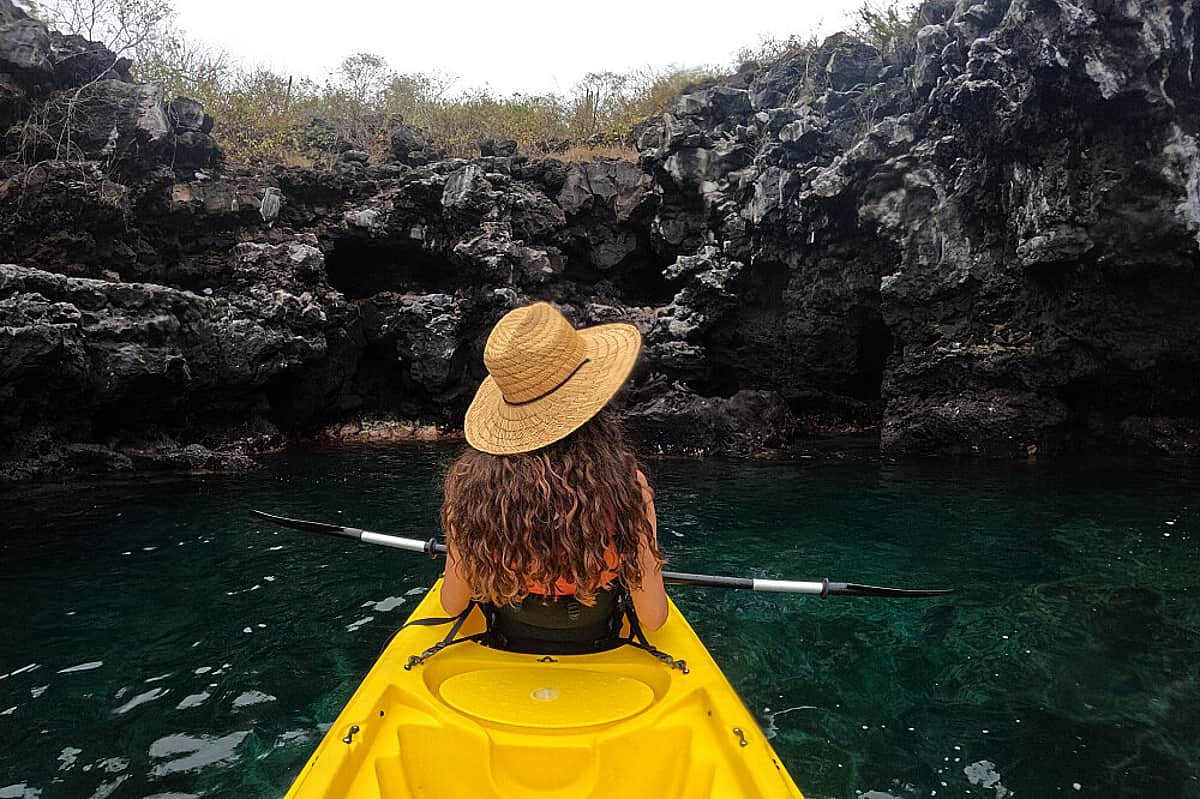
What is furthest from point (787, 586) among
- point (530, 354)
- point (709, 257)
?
point (709, 257)

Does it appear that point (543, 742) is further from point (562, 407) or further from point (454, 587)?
point (562, 407)

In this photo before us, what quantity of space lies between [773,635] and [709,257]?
9698 mm

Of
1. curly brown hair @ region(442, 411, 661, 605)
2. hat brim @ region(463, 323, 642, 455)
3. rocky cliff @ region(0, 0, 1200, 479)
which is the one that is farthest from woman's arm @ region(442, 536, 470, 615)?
rocky cliff @ region(0, 0, 1200, 479)

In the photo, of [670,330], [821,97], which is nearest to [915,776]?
[670,330]

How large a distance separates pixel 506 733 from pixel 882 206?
421 inches

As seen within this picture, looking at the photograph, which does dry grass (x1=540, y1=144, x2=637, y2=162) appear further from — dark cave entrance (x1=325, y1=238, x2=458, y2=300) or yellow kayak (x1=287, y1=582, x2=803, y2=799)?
yellow kayak (x1=287, y1=582, x2=803, y2=799)

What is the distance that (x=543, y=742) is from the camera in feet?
6.58

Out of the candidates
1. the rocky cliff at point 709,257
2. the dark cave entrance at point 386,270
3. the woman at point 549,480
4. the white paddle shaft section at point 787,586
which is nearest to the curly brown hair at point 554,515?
the woman at point 549,480

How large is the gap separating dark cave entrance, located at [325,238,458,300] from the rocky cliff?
5 cm

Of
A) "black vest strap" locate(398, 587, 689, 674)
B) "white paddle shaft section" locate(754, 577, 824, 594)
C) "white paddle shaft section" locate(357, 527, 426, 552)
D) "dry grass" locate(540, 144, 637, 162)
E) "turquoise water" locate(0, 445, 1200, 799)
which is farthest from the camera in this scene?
"dry grass" locate(540, 144, 637, 162)

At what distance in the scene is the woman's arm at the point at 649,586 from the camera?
94.7 inches

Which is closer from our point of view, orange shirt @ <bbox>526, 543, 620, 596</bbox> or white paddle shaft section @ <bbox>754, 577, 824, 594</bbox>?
orange shirt @ <bbox>526, 543, 620, 596</bbox>

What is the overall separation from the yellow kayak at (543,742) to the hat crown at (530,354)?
0.93 m

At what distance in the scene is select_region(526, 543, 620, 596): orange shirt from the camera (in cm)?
230
